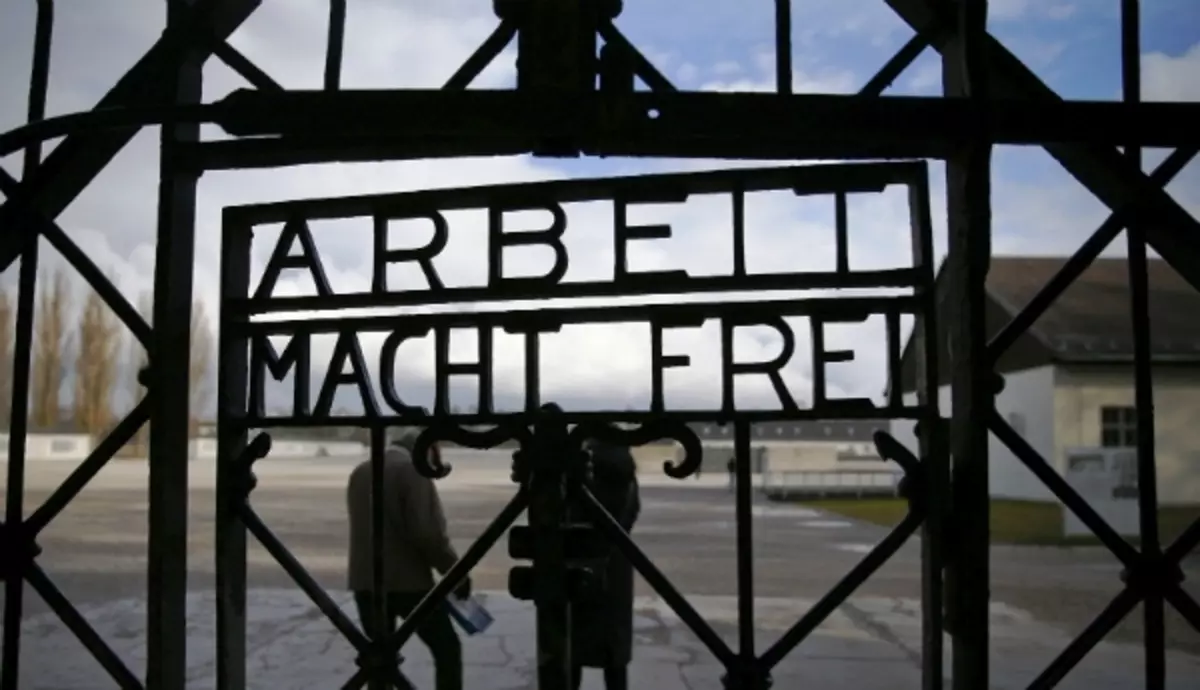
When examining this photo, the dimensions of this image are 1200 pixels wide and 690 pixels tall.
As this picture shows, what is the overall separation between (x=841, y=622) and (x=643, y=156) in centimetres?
693

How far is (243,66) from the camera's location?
2430 millimetres

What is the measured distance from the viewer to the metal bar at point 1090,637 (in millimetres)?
2123

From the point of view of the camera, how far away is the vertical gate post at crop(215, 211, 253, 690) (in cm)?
246

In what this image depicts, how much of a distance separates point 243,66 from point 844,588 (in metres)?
1.87

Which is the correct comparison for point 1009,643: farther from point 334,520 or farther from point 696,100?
point 334,520

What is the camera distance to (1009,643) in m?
7.68

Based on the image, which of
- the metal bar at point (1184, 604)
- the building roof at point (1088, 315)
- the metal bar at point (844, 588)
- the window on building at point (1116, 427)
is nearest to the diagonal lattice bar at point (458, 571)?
the metal bar at point (844, 588)

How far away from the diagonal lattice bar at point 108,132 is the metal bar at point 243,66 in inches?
1.6

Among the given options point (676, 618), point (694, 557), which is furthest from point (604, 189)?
point (694, 557)

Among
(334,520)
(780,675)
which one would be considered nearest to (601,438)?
(780,675)

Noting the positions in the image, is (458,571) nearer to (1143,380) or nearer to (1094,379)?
(1143,380)

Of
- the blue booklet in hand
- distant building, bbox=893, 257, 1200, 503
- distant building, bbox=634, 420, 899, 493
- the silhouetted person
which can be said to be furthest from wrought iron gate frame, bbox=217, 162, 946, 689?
distant building, bbox=634, 420, 899, 493

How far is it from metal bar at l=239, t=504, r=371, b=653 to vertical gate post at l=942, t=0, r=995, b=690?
1355 mm

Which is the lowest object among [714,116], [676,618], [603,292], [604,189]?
[676,618]
